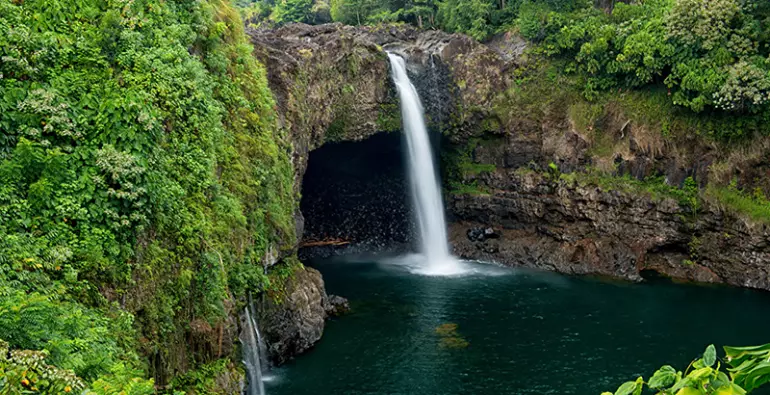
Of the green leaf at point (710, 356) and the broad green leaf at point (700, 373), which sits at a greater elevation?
the green leaf at point (710, 356)

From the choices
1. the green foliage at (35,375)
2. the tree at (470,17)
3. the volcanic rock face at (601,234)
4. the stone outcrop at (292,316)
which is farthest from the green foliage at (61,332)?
the tree at (470,17)

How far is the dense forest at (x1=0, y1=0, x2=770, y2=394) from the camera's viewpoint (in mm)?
6638

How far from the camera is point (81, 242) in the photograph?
7.64m

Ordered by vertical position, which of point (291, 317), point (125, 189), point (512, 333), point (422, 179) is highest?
point (422, 179)

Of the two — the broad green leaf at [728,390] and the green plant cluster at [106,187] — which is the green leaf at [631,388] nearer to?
the broad green leaf at [728,390]

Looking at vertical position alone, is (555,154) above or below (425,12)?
below

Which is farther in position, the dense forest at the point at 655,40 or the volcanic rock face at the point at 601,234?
the volcanic rock face at the point at 601,234

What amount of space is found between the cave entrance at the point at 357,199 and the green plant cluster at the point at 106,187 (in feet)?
55.0

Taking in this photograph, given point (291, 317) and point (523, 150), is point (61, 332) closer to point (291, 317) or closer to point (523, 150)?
point (291, 317)

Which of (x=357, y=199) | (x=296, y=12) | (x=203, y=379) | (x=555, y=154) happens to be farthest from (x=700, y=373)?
(x=296, y=12)

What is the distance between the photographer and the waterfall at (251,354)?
46.8ft

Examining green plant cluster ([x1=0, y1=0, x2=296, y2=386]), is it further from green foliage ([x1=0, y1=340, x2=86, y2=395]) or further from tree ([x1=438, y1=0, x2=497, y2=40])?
tree ([x1=438, y1=0, x2=497, y2=40])

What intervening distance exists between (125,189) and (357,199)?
873 inches

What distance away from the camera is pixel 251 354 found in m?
14.8
